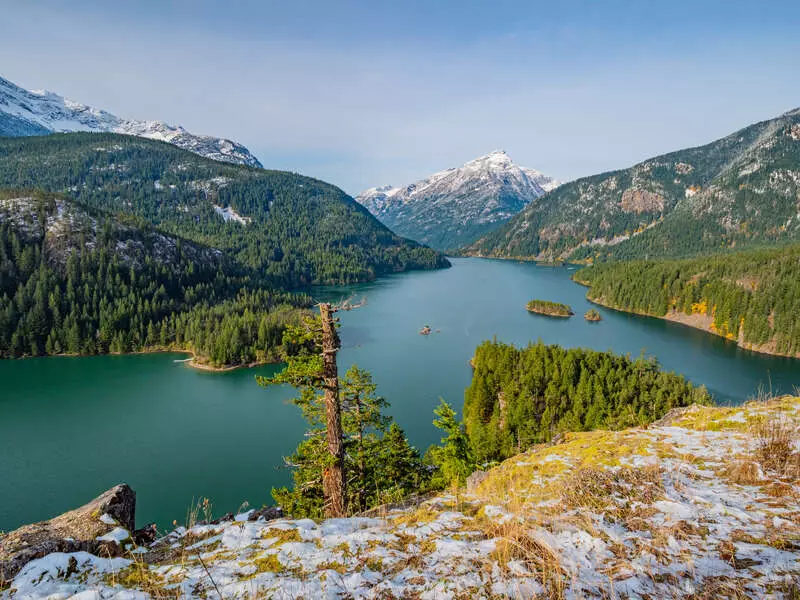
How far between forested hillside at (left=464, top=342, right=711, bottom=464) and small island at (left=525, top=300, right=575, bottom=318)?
60590mm

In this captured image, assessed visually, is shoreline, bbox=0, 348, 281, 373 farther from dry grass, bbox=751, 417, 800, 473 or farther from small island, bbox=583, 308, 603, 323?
small island, bbox=583, 308, 603, 323

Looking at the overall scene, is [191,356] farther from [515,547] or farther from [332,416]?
[515,547]

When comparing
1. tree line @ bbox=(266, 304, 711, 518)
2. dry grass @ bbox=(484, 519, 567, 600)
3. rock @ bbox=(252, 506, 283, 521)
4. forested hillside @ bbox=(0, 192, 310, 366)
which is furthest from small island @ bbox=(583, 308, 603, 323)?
dry grass @ bbox=(484, 519, 567, 600)

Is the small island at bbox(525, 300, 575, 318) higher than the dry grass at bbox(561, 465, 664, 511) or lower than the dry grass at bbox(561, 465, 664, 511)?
lower

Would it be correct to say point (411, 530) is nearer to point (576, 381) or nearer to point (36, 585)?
point (36, 585)

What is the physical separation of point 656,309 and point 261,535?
14109 centimetres

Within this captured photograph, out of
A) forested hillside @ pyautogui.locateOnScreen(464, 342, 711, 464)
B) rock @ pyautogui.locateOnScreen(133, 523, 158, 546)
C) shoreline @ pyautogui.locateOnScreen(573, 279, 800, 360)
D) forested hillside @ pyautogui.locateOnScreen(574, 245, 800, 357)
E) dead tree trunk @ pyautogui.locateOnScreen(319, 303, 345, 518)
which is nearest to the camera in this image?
rock @ pyautogui.locateOnScreen(133, 523, 158, 546)

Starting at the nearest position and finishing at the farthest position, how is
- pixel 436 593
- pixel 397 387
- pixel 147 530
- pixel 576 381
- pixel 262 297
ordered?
pixel 436 593, pixel 147 530, pixel 576 381, pixel 397 387, pixel 262 297

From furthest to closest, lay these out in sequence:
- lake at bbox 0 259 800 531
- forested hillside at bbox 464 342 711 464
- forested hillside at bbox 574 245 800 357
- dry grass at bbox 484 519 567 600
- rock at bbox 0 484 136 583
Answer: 1. forested hillside at bbox 574 245 800 357
2. forested hillside at bbox 464 342 711 464
3. lake at bbox 0 259 800 531
4. rock at bbox 0 484 136 583
5. dry grass at bbox 484 519 567 600

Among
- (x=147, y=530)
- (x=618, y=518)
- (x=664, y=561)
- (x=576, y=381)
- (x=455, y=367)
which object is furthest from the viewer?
(x=455, y=367)

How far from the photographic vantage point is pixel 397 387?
61.9m

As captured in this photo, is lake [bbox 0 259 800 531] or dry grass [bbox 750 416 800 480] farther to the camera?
lake [bbox 0 259 800 531]

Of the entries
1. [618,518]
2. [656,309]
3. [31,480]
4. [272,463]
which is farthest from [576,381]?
[656,309]

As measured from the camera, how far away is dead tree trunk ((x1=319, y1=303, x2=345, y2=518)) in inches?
463
